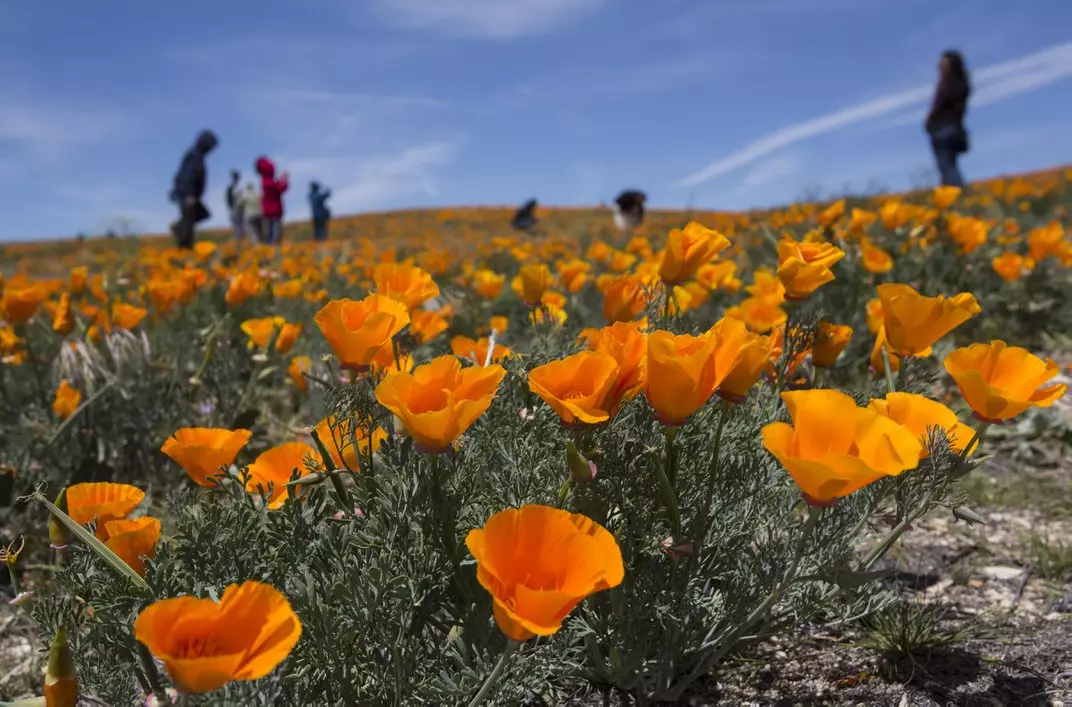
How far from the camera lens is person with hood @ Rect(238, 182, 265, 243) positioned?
15195 millimetres

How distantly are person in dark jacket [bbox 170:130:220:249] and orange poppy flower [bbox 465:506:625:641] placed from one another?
11.4 m

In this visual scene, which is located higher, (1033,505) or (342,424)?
(342,424)

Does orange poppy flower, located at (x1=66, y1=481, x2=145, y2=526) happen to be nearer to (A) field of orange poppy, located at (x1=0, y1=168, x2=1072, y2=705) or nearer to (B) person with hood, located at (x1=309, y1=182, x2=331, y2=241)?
(A) field of orange poppy, located at (x1=0, y1=168, x2=1072, y2=705)

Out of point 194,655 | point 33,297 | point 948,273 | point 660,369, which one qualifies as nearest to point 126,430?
point 33,297

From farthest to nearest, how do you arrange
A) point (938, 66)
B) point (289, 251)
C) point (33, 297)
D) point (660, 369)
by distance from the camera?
point (938, 66), point (289, 251), point (33, 297), point (660, 369)

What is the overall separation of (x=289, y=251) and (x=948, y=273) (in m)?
6.36

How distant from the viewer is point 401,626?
3.46 ft

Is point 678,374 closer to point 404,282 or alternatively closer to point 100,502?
point 404,282

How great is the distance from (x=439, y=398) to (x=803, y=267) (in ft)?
2.77

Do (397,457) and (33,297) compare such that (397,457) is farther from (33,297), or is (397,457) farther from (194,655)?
(33,297)

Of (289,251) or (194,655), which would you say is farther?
(289,251)

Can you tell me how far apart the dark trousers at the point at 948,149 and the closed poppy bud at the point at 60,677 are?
11308mm

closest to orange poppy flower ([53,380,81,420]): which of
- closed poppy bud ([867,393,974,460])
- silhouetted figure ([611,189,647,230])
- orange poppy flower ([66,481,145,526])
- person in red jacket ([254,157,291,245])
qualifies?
orange poppy flower ([66,481,145,526])

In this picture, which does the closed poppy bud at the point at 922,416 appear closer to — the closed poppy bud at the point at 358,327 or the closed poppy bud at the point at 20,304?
the closed poppy bud at the point at 358,327
